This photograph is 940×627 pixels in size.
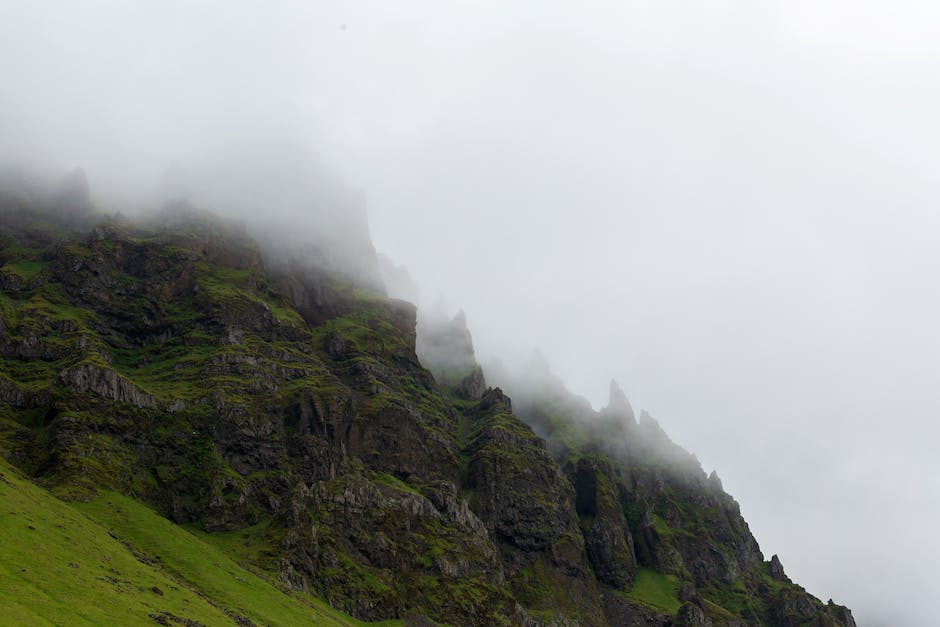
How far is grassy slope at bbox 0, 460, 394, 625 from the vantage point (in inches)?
3708

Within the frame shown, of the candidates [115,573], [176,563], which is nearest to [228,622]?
[115,573]

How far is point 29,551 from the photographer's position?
373ft

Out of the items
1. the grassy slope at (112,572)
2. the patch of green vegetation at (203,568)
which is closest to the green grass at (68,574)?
the grassy slope at (112,572)

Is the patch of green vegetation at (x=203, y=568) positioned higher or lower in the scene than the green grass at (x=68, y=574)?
lower

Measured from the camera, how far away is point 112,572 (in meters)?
129

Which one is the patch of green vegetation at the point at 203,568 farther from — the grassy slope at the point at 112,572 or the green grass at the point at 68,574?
the green grass at the point at 68,574

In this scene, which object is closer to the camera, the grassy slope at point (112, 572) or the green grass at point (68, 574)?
the green grass at point (68, 574)

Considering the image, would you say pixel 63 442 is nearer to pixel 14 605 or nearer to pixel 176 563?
pixel 176 563

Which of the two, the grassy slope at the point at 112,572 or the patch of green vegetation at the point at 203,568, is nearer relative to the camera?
the grassy slope at the point at 112,572

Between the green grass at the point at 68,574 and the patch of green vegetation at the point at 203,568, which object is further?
the patch of green vegetation at the point at 203,568

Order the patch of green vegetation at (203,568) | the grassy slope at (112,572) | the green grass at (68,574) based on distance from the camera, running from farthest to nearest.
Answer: the patch of green vegetation at (203,568), the grassy slope at (112,572), the green grass at (68,574)

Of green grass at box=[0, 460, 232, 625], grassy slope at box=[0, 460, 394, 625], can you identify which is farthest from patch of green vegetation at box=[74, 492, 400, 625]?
green grass at box=[0, 460, 232, 625]

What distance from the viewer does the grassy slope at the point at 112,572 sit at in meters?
94.2

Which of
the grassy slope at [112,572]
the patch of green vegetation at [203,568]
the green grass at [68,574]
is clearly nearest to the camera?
the green grass at [68,574]
